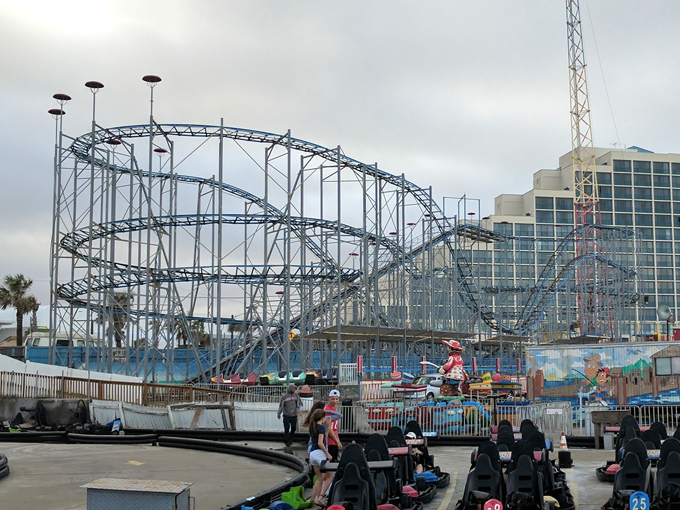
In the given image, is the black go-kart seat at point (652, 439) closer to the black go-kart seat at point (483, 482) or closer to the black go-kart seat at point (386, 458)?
the black go-kart seat at point (483, 482)

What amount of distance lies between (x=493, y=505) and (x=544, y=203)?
9846 centimetres

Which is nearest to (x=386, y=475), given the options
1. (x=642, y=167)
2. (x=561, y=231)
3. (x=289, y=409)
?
(x=289, y=409)

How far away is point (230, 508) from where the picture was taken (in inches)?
344

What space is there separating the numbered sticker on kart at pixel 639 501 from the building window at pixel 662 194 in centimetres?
10294

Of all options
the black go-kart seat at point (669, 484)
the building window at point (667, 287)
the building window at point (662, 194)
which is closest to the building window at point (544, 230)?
the building window at point (662, 194)

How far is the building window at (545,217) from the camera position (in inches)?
4043

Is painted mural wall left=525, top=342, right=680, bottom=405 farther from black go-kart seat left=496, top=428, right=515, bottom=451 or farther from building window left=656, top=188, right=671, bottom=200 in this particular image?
building window left=656, top=188, right=671, bottom=200

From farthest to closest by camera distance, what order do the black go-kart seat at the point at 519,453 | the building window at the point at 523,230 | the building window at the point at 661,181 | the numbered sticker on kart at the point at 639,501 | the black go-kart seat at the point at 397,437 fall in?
the building window at the point at 661,181
the building window at the point at 523,230
the black go-kart seat at the point at 397,437
the black go-kart seat at the point at 519,453
the numbered sticker on kart at the point at 639,501

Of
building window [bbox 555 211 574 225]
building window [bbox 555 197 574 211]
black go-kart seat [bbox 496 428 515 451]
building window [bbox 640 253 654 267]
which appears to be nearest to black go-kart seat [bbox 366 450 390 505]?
black go-kart seat [bbox 496 428 515 451]

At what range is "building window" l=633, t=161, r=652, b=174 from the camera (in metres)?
103

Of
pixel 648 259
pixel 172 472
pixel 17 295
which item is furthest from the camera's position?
pixel 648 259

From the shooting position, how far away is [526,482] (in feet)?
29.8

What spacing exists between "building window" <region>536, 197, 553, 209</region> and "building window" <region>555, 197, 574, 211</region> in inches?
32.4

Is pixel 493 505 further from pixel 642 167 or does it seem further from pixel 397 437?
pixel 642 167
